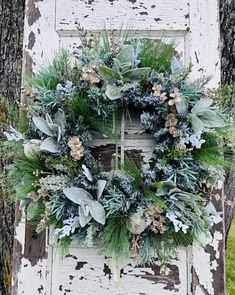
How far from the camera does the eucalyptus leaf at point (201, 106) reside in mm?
1535

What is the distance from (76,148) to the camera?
148cm

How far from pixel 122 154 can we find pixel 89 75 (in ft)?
0.81

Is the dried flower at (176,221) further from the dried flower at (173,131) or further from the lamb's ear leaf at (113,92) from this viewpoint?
the lamb's ear leaf at (113,92)

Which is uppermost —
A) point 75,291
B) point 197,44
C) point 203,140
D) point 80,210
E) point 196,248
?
point 197,44

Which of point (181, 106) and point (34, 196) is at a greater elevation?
point (181, 106)

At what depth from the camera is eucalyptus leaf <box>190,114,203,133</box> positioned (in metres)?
1.52

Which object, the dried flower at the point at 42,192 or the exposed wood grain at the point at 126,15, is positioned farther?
the exposed wood grain at the point at 126,15

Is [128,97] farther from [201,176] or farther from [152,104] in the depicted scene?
[201,176]

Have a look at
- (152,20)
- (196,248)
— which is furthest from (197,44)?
(196,248)

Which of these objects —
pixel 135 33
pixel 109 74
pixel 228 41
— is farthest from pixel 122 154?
pixel 228 41

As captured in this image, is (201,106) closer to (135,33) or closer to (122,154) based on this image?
(122,154)

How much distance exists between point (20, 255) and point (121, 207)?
428mm

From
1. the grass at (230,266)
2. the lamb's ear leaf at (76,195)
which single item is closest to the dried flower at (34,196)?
the lamb's ear leaf at (76,195)

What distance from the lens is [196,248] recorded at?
168 cm
